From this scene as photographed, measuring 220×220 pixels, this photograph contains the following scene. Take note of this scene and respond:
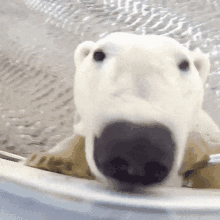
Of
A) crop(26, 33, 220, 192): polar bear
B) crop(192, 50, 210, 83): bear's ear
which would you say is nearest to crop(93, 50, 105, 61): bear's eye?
crop(26, 33, 220, 192): polar bear

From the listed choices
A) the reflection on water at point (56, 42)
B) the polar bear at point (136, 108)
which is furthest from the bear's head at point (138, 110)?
the reflection on water at point (56, 42)

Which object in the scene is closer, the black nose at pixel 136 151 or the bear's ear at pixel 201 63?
the black nose at pixel 136 151

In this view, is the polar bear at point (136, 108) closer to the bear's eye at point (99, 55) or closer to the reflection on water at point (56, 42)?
the bear's eye at point (99, 55)

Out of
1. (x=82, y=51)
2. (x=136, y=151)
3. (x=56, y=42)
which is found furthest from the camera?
(x=56, y=42)

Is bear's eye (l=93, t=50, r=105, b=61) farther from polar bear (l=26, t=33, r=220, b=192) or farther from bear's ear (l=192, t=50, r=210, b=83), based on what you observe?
bear's ear (l=192, t=50, r=210, b=83)

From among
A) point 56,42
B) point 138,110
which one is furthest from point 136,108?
point 56,42

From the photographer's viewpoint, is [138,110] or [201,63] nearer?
[138,110]

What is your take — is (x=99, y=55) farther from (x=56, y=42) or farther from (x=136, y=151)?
(x=56, y=42)
